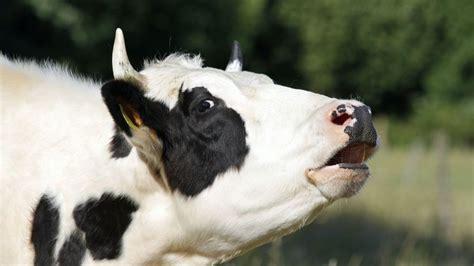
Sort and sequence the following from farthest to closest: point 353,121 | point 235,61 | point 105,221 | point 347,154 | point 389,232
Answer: point 389,232, point 235,61, point 105,221, point 347,154, point 353,121

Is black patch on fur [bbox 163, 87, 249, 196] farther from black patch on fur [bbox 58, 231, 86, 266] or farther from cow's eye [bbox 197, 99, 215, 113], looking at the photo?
black patch on fur [bbox 58, 231, 86, 266]

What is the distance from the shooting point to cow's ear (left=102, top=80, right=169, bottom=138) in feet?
14.1

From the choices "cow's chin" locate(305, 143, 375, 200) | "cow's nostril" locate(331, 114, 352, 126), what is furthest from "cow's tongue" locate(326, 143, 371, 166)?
"cow's nostril" locate(331, 114, 352, 126)

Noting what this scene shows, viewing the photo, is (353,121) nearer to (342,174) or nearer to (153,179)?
(342,174)

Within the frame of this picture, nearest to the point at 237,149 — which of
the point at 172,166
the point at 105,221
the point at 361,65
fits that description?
the point at 172,166

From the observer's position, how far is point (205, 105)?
4398 millimetres

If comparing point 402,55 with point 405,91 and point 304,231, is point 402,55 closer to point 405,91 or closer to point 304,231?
point 405,91

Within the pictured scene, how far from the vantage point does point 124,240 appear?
14.9 feet

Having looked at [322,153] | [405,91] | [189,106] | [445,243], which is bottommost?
[445,243]

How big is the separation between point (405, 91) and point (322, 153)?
40105 mm

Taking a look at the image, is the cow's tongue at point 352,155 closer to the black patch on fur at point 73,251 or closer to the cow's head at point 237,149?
the cow's head at point 237,149

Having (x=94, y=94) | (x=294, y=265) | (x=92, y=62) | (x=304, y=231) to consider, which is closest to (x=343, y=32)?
(x=92, y=62)

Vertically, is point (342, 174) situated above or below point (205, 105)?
below

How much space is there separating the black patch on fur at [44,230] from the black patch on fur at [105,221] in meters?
0.10
